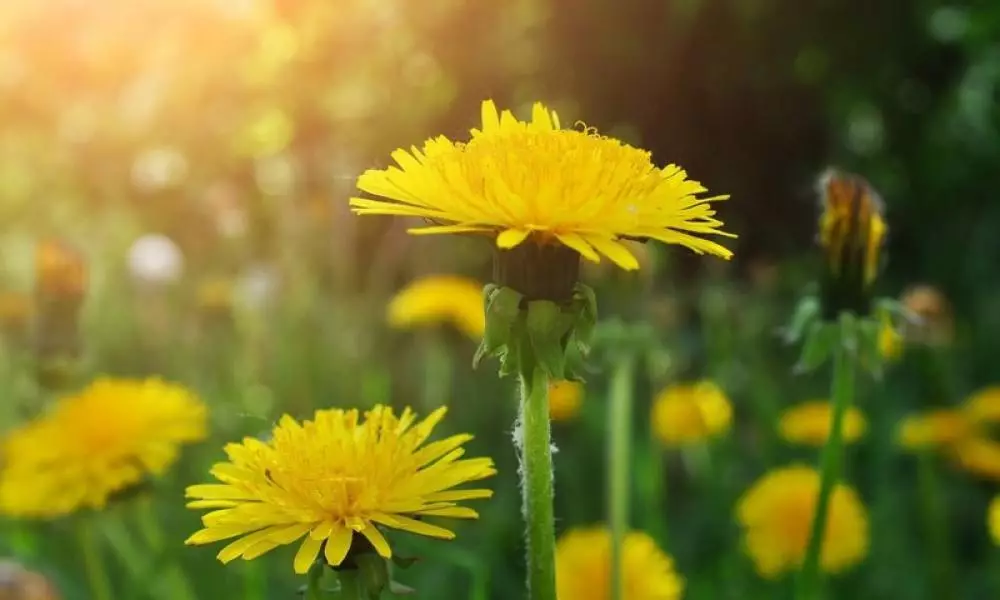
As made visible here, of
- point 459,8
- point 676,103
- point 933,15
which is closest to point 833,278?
point 459,8

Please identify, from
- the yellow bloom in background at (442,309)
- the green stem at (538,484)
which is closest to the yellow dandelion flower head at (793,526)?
the yellow bloom in background at (442,309)

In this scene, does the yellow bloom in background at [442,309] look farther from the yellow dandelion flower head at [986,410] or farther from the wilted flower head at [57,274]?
the yellow dandelion flower head at [986,410]

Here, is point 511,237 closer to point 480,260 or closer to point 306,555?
point 306,555

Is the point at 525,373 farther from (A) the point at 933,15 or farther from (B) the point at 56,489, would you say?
(A) the point at 933,15

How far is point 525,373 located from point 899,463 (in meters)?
2.49

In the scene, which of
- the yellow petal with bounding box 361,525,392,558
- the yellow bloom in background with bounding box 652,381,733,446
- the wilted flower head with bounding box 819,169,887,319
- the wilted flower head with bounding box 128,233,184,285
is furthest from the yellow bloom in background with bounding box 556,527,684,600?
the wilted flower head with bounding box 128,233,184,285

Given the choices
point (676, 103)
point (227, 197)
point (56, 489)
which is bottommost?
point (56, 489)

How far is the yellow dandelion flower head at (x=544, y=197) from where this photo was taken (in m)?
0.60

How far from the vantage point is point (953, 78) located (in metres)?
4.93

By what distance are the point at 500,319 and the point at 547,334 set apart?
0.03 metres

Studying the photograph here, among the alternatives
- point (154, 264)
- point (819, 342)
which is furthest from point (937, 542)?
point (154, 264)

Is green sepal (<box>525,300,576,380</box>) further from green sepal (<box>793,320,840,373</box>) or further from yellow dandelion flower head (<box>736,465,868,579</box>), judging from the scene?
yellow dandelion flower head (<box>736,465,868,579</box>)

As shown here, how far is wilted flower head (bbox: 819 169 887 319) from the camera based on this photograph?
107 cm

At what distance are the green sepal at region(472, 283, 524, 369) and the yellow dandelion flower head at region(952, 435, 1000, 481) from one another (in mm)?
1443
